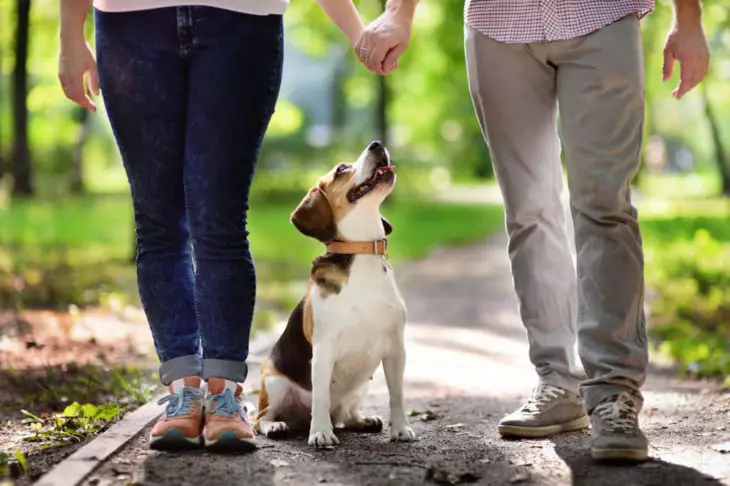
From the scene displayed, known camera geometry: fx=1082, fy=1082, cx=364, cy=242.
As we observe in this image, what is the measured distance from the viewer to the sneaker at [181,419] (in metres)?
3.96

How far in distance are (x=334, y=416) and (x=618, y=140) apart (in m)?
1.61

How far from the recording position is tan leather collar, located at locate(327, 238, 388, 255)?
4.23m

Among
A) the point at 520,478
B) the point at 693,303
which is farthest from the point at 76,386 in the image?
the point at 693,303

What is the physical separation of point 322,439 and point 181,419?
0.54 meters

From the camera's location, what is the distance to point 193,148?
157 inches

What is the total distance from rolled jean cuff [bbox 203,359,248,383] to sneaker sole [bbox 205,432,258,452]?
0.25m

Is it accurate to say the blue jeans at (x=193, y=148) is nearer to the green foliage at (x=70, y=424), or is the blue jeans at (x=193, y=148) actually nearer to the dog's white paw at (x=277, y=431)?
the dog's white paw at (x=277, y=431)

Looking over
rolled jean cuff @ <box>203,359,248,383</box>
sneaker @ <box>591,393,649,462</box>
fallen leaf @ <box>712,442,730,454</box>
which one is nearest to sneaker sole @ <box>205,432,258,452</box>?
rolled jean cuff @ <box>203,359,248,383</box>

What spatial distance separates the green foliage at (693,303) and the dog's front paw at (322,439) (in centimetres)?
299

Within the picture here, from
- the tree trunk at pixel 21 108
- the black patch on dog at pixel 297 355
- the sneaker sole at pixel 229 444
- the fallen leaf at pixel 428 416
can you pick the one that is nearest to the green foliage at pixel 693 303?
the fallen leaf at pixel 428 416

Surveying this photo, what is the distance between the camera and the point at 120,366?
6.24 meters

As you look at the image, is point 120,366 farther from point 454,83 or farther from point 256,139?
point 454,83

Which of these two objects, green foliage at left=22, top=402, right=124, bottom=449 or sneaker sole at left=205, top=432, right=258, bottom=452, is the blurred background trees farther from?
green foliage at left=22, top=402, right=124, bottom=449

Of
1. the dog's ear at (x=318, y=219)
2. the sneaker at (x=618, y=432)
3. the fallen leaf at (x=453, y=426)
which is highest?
Answer: the dog's ear at (x=318, y=219)
